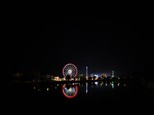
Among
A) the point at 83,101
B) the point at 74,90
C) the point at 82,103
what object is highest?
the point at 74,90

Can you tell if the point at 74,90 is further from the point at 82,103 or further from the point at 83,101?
the point at 82,103

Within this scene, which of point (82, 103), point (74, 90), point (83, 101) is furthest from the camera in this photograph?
point (74, 90)

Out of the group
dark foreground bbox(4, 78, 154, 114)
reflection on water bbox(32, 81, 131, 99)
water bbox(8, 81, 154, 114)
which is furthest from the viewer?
reflection on water bbox(32, 81, 131, 99)

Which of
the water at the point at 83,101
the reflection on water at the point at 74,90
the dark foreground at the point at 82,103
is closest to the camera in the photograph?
the dark foreground at the point at 82,103

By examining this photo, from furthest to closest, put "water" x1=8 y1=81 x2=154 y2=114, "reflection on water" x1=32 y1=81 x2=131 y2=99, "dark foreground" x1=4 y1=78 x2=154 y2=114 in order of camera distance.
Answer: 1. "reflection on water" x1=32 y1=81 x2=131 y2=99
2. "water" x1=8 y1=81 x2=154 y2=114
3. "dark foreground" x1=4 y1=78 x2=154 y2=114

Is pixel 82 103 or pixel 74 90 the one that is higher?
pixel 74 90

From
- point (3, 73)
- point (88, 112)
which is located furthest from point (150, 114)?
point (3, 73)

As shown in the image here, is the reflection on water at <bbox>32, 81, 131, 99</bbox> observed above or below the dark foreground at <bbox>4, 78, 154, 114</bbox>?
above

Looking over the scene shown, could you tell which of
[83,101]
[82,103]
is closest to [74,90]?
[83,101]

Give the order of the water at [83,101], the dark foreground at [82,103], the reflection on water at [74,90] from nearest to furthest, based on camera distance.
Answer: the dark foreground at [82,103], the water at [83,101], the reflection on water at [74,90]

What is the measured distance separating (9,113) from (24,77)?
119 ft

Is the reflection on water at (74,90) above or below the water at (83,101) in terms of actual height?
above

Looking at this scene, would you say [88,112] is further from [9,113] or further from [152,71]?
[152,71]

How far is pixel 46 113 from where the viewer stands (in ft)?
38.0
